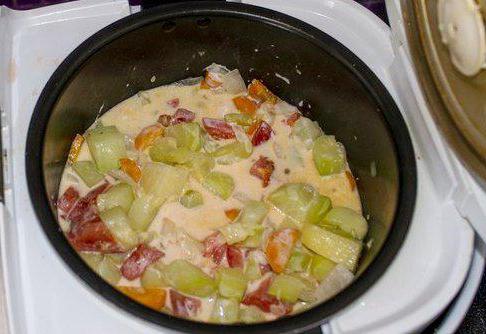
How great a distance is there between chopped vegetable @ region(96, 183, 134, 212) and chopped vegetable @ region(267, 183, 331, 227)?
0.80 feet

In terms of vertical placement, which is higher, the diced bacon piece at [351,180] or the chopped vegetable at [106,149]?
the chopped vegetable at [106,149]

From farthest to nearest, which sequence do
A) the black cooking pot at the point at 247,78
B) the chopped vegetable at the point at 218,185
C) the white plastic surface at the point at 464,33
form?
the chopped vegetable at the point at 218,185, the black cooking pot at the point at 247,78, the white plastic surface at the point at 464,33

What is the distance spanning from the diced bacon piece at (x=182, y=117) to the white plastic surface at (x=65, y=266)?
205mm

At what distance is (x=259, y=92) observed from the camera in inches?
51.6

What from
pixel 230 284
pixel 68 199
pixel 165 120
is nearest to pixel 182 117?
pixel 165 120

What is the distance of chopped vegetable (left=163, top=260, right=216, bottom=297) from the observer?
40.8 inches

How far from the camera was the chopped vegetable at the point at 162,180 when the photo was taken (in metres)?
1.15

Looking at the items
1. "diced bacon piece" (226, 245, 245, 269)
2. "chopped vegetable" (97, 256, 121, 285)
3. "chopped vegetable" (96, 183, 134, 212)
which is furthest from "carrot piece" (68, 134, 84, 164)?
"diced bacon piece" (226, 245, 245, 269)

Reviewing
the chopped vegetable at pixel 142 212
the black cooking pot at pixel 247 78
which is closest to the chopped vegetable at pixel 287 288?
the black cooking pot at pixel 247 78

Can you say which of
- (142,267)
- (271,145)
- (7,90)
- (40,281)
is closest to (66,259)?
(40,281)

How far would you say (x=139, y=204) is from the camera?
1.12 meters

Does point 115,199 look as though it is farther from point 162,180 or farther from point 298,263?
point 298,263

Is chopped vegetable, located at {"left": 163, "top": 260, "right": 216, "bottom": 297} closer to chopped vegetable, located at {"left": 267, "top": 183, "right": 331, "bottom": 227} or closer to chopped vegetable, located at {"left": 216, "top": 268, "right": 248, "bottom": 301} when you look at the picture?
chopped vegetable, located at {"left": 216, "top": 268, "right": 248, "bottom": 301}

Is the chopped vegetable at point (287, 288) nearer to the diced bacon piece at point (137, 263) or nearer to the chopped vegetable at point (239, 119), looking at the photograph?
the diced bacon piece at point (137, 263)
